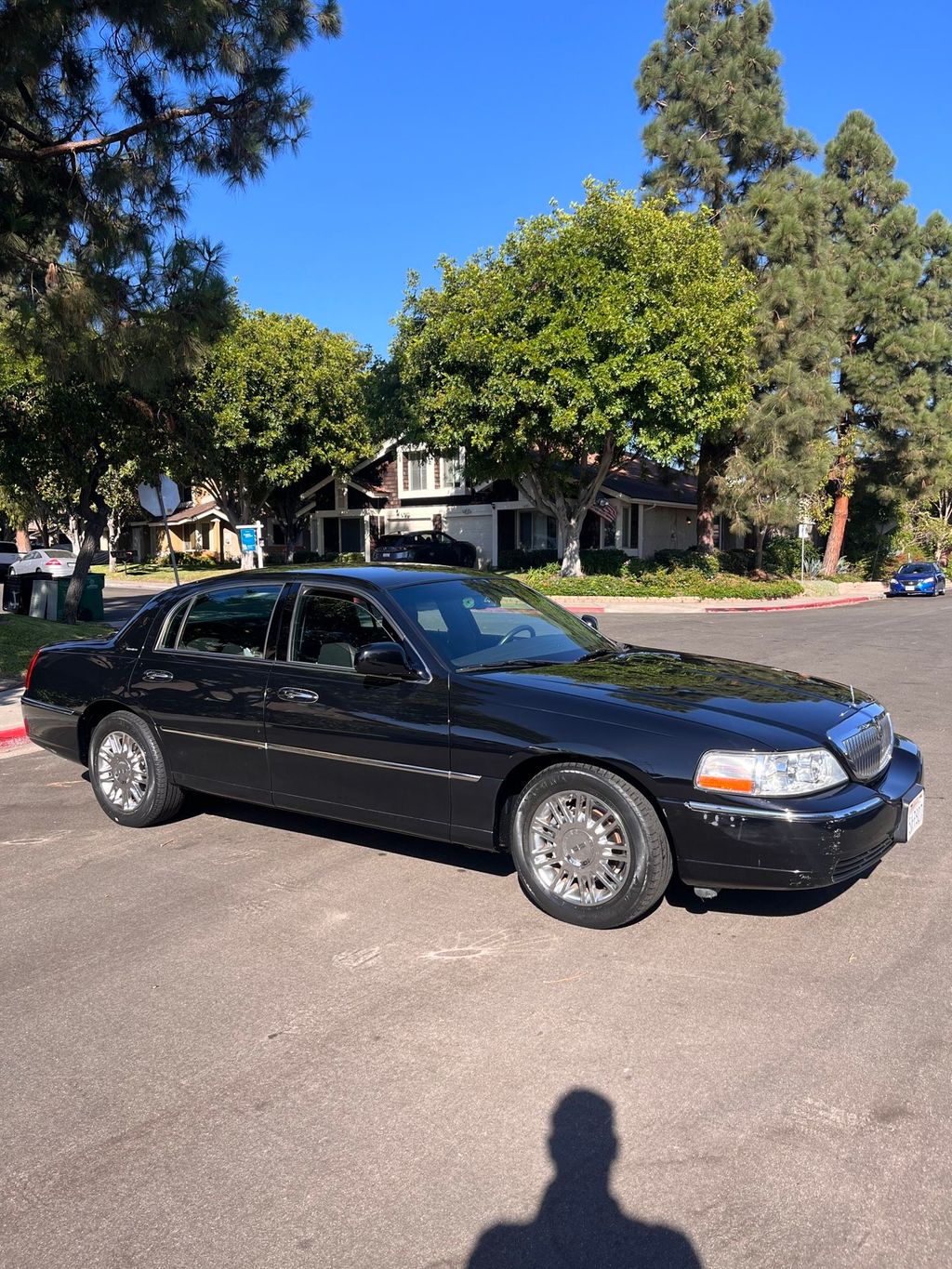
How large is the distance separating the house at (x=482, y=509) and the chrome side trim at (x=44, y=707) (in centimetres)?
2763

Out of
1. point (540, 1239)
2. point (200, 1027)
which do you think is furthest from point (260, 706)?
point (540, 1239)

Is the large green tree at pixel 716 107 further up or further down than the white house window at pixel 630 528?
further up

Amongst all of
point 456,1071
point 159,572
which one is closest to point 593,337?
point 456,1071

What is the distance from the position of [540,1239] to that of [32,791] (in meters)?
5.87

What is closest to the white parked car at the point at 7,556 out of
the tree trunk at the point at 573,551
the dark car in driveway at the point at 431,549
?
the dark car in driveway at the point at 431,549

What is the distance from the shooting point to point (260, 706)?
5.38 m

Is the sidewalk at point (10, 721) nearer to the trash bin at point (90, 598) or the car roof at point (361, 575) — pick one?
the car roof at point (361, 575)

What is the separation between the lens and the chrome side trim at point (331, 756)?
4664 mm

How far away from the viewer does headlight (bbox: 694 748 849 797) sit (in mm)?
4070

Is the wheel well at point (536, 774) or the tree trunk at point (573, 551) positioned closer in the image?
the wheel well at point (536, 774)

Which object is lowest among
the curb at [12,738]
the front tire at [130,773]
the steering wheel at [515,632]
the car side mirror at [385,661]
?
the curb at [12,738]

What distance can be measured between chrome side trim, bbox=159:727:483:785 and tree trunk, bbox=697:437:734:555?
27766mm

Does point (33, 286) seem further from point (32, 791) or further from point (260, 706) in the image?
point (260, 706)

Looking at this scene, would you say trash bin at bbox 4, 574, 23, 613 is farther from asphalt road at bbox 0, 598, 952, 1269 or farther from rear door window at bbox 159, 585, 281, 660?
asphalt road at bbox 0, 598, 952, 1269
